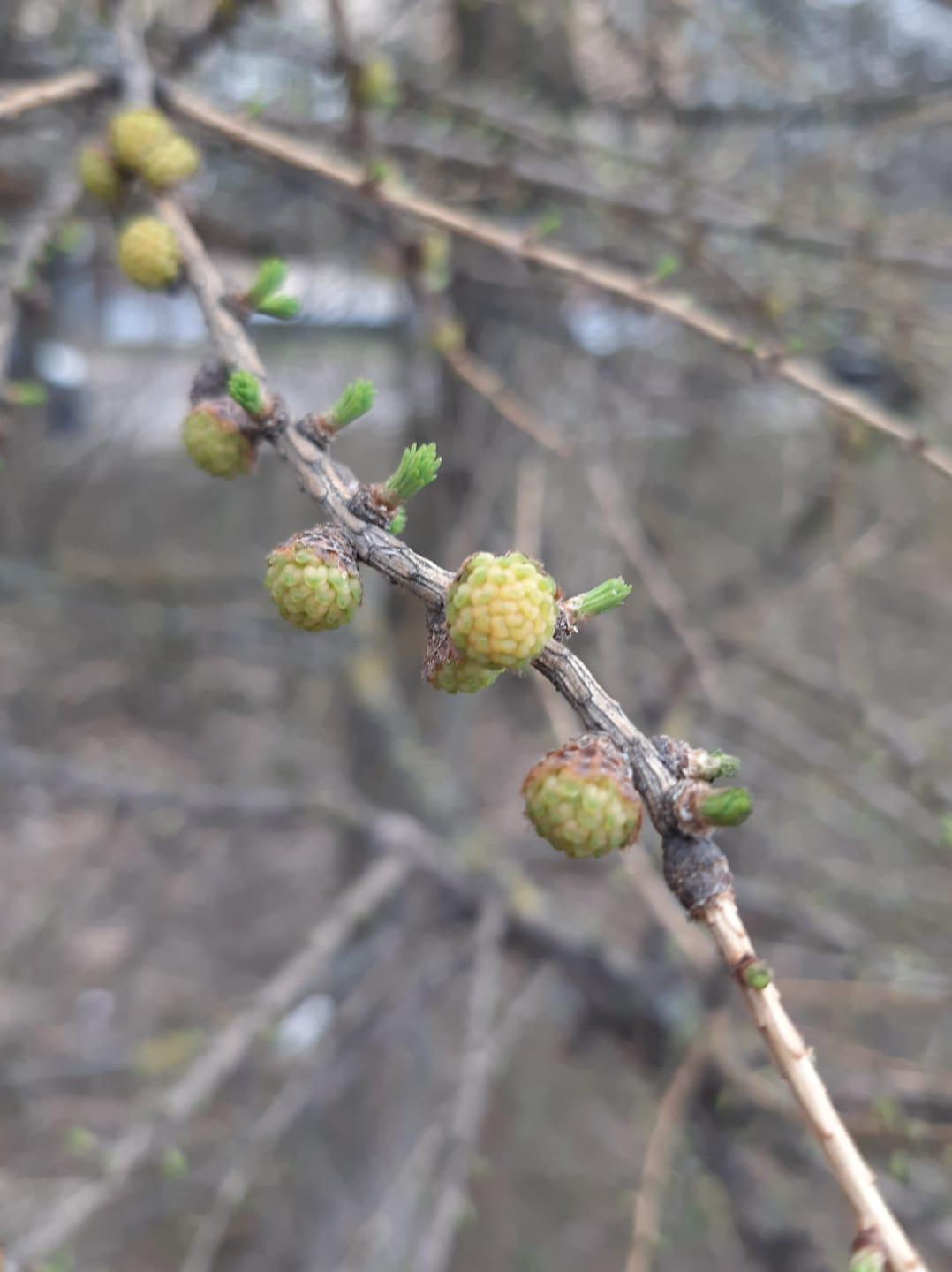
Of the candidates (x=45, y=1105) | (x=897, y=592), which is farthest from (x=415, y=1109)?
(x=897, y=592)

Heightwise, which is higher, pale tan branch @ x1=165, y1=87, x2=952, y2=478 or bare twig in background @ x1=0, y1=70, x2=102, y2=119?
pale tan branch @ x1=165, y1=87, x2=952, y2=478

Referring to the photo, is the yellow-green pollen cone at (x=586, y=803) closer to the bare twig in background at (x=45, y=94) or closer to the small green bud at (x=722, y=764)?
the small green bud at (x=722, y=764)

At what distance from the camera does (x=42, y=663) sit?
4953mm

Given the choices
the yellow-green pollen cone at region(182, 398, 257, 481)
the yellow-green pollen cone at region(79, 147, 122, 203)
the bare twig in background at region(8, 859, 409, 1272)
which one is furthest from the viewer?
the bare twig in background at region(8, 859, 409, 1272)

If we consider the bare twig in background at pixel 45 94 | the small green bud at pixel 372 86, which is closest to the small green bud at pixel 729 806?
the bare twig in background at pixel 45 94

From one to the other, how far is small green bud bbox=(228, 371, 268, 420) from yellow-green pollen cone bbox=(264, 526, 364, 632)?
0.43 feet

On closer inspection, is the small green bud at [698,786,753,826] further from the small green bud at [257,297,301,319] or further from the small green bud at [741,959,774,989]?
the small green bud at [257,297,301,319]

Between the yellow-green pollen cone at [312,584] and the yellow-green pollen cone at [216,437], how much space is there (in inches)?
7.4

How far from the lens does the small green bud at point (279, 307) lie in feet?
2.50

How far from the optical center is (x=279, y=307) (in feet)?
2.51

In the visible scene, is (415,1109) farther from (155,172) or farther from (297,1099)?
(155,172)

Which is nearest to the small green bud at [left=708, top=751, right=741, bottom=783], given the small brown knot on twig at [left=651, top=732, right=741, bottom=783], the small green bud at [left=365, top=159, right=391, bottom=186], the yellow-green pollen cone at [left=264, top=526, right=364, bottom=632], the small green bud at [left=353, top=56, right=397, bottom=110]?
the small brown knot on twig at [left=651, top=732, right=741, bottom=783]

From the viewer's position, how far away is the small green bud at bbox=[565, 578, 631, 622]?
1.95 feet

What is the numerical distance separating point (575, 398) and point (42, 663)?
3.59 meters
